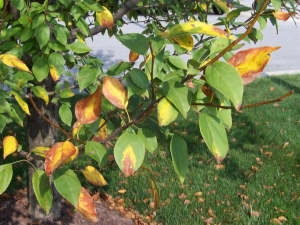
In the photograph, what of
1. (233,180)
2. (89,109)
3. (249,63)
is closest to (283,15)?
(249,63)

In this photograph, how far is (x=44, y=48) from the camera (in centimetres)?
173

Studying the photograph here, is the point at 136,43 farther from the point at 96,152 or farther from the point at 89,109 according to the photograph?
the point at 96,152

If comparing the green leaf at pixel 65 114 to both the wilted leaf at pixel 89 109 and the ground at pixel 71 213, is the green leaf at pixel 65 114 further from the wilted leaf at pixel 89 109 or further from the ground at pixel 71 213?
the ground at pixel 71 213

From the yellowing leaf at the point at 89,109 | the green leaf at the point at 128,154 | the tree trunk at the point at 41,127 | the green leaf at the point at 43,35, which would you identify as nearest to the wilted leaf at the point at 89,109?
the yellowing leaf at the point at 89,109

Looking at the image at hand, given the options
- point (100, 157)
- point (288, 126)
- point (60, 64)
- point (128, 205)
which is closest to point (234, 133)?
point (288, 126)

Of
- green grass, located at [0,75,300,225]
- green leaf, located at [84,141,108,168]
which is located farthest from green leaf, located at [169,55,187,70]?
green grass, located at [0,75,300,225]

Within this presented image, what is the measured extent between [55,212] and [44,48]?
1.37 meters

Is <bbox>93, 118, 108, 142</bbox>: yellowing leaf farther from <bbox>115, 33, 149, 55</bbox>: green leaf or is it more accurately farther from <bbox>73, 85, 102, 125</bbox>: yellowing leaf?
<bbox>115, 33, 149, 55</bbox>: green leaf

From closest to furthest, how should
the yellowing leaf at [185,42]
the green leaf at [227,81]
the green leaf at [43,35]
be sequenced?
the green leaf at [227,81] < the yellowing leaf at [185,42] < the green leaf at [43,35]

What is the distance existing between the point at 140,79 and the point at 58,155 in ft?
0.85

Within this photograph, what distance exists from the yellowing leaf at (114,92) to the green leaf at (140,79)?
0.05m

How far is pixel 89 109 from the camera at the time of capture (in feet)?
3.74

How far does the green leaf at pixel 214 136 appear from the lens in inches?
38.4

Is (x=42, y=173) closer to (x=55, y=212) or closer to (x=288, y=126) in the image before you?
(x=55, y=212)
